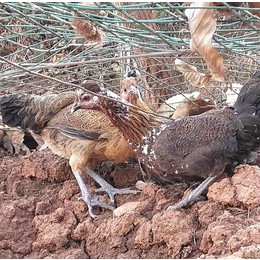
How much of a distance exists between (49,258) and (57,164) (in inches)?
38.7

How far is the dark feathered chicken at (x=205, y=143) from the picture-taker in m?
2.47

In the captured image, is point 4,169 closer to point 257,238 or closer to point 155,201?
point 155,201

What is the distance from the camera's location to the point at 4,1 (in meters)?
2.27

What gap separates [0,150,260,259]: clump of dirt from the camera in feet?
7.09

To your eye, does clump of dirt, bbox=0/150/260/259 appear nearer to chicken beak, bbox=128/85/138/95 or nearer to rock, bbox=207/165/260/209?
rock, bbox=207/165/260/209

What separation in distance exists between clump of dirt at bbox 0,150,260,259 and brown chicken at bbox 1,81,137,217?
102mm

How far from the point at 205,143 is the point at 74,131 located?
3.67ft

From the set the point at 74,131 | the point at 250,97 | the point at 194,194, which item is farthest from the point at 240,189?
the point at 74,131

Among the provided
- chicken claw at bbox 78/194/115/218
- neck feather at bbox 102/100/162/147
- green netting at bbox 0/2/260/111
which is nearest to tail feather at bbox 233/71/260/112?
green netting at bbox 0/2/260/111

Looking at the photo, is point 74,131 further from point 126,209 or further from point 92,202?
point 126,209

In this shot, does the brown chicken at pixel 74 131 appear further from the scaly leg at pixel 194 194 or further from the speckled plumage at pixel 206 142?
the scaly leg at pixel 194 194

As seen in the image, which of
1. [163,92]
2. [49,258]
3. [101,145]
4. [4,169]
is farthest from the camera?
[163,92]

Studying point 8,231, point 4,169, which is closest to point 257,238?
point 8,231

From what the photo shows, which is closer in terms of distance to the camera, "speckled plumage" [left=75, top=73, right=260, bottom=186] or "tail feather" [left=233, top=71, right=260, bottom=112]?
"speckled plumage" [left=75, top=73, right=260, bottom=186]
